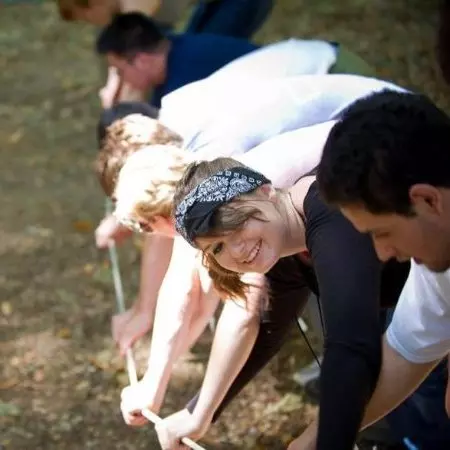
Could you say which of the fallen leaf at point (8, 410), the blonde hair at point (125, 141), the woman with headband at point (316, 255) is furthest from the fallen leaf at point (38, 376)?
the woman with headband at point (316, 255)

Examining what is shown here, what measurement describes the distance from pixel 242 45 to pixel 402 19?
2.62 metres

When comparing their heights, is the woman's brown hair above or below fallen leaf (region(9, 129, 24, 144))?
above

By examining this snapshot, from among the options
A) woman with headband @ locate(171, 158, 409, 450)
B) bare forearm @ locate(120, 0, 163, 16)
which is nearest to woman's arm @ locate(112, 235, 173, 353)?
woman with headband @ locate(171, 158, 409, 450)

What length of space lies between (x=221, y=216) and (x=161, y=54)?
47.4 inches

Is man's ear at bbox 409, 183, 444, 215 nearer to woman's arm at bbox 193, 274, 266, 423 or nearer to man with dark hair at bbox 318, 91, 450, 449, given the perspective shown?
man with dark hair at bbox 318, 91, 450, 449

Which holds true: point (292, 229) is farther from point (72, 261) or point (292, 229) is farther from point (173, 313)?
point (72, 261)

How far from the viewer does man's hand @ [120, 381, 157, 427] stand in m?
1.80

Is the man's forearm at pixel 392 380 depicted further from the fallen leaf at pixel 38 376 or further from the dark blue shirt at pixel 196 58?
the dark blue shirt at pixel 196 58

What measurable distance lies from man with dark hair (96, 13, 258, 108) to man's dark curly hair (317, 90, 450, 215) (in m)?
1.41

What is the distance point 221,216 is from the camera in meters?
1.42

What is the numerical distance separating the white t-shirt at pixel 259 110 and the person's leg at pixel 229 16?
96 centimetres

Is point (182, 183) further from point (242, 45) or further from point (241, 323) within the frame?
point (242, 45)

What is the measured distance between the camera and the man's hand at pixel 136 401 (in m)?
1.80

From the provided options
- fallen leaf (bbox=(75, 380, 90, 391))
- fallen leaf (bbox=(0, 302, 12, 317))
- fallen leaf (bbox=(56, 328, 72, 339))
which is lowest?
fallen leaf (bbox=(0, 302, 12, 317))
